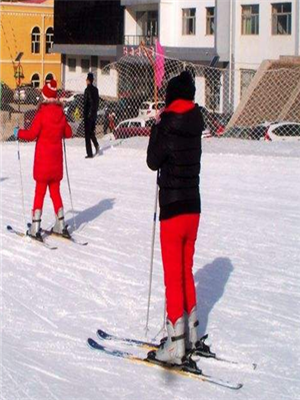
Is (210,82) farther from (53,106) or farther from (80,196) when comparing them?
(53,106)

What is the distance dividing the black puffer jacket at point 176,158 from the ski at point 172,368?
0.84m

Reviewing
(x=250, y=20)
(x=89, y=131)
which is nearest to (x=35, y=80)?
(x=250, y=20)

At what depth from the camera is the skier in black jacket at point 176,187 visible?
5148mm

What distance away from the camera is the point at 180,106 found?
516 cm

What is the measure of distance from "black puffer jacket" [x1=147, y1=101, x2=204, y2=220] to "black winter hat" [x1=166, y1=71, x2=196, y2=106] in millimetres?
88

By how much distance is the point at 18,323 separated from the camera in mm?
6215

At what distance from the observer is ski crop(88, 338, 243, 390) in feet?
16.4

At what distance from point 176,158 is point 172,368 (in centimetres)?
118

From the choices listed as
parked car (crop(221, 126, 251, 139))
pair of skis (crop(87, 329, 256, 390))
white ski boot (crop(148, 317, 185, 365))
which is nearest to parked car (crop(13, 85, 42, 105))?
parked car (crop(221, 126, 251, 139))

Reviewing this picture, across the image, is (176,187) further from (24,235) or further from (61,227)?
(24,235)

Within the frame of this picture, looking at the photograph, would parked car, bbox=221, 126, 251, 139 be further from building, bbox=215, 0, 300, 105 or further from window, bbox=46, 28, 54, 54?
window, bbox=46, 28, 54, 54

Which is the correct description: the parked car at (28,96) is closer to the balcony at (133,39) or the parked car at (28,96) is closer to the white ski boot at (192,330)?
the balcony at (133,39)

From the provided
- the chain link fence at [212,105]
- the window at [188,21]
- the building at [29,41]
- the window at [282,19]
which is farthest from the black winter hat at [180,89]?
the building at [29,41]

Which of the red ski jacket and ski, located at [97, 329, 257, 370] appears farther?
the red ski jacket
